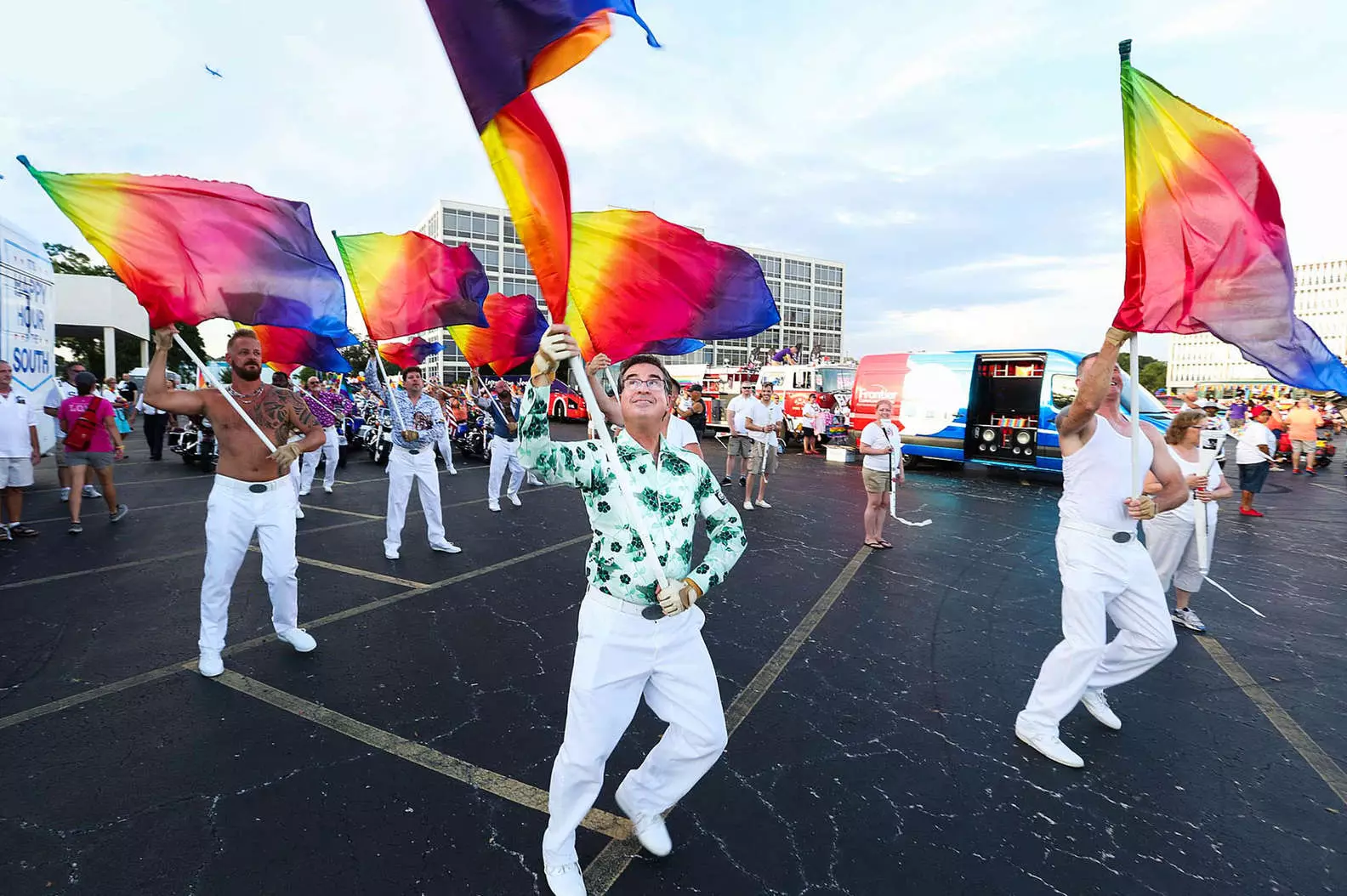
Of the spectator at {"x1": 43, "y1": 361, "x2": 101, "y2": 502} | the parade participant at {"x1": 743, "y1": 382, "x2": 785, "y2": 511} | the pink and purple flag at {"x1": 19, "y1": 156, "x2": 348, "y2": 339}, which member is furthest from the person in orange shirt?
the spectator at {"x1": 43, "y1": 361, "x2": 101, "y2": 502}

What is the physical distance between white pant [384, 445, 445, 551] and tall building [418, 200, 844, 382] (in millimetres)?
53386

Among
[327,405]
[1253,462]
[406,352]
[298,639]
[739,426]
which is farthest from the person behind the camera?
[327,405]

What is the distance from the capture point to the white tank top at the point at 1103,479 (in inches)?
130

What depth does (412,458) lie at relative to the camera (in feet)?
22.9

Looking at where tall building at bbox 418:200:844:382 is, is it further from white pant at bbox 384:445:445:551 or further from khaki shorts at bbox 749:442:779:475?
white pant at bbox 384:445:445:551

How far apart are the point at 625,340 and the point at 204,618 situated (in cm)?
311

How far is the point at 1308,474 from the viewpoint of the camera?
50.3ft

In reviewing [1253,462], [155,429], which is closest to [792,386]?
[1253,462]

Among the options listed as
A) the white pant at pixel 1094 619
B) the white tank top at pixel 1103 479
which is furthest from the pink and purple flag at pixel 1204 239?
the white pant at pixel 1094 619

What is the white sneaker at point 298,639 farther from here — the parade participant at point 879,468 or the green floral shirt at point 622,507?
the parade participant at point 879,468

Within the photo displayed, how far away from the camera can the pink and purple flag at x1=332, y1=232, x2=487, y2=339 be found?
20.5ft

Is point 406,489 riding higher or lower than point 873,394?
lower

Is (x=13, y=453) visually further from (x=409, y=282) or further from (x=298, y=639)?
(x=298, y=639)

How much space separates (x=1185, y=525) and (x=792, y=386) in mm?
18560
